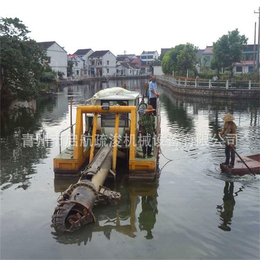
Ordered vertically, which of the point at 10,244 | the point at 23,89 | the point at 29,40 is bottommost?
the point at 10,244

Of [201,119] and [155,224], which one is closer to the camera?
[155,224]

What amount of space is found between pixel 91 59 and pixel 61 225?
3556 inches

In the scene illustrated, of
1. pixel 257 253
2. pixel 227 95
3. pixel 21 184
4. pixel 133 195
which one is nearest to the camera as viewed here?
pixel 257 253

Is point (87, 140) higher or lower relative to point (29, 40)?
lower

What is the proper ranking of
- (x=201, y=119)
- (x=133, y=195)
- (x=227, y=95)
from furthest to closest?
(x=227, y=95)
(x=201, y=119)
(x=133, y=195)

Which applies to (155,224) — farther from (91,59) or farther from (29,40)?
(91,59)

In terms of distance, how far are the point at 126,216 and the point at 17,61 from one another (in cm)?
1866

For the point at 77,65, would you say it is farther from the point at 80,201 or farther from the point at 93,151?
the point at 80,201

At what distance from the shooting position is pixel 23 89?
24.7 meters

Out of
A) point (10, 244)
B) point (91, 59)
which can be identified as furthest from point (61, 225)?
point (91, 59)

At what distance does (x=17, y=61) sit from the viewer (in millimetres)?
23469

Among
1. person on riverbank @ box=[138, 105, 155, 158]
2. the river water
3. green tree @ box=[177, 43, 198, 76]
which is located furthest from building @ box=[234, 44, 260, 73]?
person on riverbank @ box=[138, 105, 155, 158]

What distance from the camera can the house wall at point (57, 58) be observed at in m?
67.7

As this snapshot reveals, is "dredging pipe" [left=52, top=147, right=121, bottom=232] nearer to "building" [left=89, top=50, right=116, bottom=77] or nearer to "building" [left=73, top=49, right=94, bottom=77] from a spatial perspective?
"building" [left=73, top=49, right=94, bottom=77]
